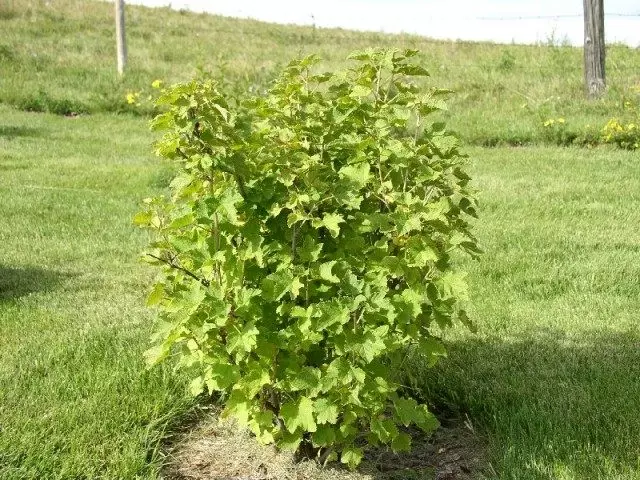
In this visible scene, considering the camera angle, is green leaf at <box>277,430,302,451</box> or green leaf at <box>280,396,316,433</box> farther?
green leaf at <box>277,430,302,451</box>

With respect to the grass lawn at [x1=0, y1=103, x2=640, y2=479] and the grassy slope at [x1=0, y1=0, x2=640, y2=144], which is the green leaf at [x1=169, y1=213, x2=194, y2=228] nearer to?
the grass lawn at [x1=0, y1=103, x2=640, y2=479]

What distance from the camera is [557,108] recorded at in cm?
1173

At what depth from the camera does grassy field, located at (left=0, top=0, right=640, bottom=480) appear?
9.57 ft

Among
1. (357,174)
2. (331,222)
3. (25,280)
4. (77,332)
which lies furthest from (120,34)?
(331,222)

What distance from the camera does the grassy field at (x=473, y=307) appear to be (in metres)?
2.92

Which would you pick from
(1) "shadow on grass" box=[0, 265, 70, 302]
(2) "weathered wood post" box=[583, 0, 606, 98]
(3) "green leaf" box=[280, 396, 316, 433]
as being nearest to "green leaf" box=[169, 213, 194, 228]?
(3) "green leaf" box=[280, 396, 316, 433]

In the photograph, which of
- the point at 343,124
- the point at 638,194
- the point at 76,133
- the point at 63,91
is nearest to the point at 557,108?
the point at 638,194

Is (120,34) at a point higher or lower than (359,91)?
higher

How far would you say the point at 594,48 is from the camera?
39.5 feet

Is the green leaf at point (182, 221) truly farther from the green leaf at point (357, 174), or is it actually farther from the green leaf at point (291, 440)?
the green leaf at point (291, 440)

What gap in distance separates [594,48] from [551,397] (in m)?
10.1

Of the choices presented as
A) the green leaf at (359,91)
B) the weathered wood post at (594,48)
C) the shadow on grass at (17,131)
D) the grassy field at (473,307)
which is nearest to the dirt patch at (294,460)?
the grassy field at (473,307)

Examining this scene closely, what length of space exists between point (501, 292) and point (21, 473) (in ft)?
9.72

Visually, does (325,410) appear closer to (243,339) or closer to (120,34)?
(243,339)
